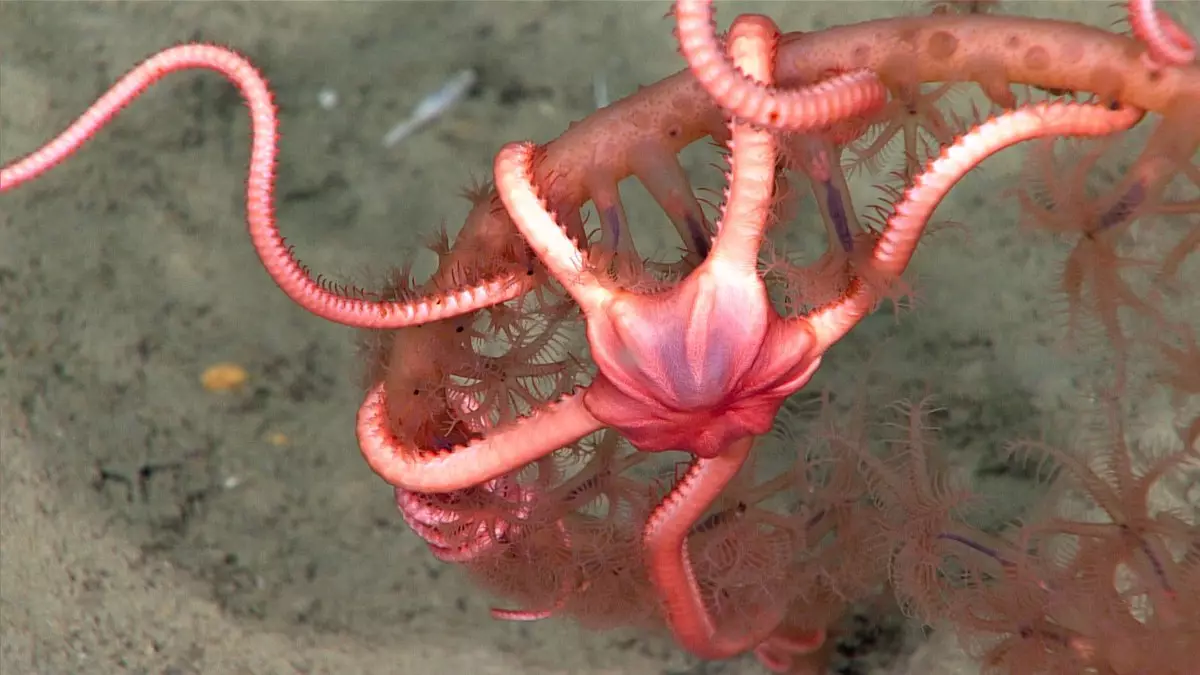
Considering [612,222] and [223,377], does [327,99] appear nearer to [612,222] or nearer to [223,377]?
[223,377]

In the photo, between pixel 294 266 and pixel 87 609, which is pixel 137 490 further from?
pixel 294 266

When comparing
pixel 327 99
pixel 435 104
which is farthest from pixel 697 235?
pixel 327 99

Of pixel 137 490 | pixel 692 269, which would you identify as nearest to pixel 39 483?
pixel 137 490

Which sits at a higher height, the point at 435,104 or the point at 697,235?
the point at 697,235

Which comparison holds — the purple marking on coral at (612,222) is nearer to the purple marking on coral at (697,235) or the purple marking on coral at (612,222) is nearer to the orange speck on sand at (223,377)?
the purple marking on coral at (697,235)

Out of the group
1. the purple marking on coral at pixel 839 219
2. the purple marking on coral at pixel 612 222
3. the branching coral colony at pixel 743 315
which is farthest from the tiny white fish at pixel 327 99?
the purple marking on coral at pixel 839 219

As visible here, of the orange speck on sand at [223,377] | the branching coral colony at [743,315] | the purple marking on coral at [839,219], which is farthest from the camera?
the orange speck on sand at [223,377]
